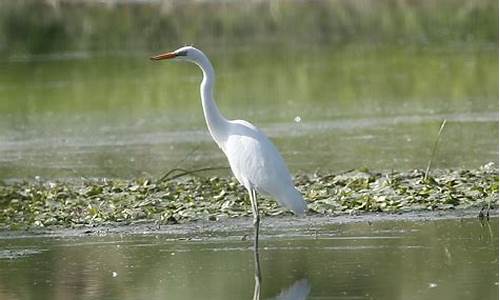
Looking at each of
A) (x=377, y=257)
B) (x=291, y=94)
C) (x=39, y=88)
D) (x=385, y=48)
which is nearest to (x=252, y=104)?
(x=291, y=94)

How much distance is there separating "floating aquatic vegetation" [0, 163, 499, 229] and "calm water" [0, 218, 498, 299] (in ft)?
2.59

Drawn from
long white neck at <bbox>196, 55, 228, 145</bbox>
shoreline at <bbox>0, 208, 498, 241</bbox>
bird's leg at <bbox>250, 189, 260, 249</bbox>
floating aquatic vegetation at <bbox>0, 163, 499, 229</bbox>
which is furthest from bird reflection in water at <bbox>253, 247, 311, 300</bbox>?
floating aquatic vegetation at <bbox>0, 163, 499, 229</bbox>

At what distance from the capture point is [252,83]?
26.7 metres

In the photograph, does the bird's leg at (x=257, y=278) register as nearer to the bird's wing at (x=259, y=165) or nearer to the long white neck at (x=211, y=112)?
the bird's wing at (x=259, y=165)

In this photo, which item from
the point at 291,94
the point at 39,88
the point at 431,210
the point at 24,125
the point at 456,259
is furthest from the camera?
the point at 39,88

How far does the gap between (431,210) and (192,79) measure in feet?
56.6

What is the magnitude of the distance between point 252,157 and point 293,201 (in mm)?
614

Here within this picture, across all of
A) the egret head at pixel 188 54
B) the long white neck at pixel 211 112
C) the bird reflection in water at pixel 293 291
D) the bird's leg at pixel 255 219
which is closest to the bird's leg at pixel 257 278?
the bird reflection in water at pixel 293 291

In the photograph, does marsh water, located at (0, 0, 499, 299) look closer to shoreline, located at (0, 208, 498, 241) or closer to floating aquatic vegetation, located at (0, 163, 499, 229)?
shoreline, located at (0, 208, 498, 241)

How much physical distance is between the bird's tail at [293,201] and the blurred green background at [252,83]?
503 centimetres

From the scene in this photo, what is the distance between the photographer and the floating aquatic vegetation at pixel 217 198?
40.6ft

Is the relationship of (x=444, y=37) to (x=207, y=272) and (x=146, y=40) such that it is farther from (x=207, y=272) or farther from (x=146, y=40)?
(x=207, y=272)

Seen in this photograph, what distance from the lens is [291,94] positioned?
25.1 metres

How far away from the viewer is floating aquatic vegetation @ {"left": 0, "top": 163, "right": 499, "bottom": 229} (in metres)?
12.4
